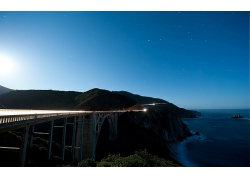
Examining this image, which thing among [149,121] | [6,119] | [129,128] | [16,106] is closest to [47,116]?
[6,119]

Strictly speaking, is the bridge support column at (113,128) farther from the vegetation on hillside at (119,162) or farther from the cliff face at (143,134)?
the vegetation on hillside at (119,162)

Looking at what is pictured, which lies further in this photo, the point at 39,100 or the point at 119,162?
the point at 39,100

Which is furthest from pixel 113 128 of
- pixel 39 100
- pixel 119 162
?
pixel 39 100

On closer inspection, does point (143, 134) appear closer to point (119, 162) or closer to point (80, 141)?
point (80, 141)

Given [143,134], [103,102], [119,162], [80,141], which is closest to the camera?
[119,162]

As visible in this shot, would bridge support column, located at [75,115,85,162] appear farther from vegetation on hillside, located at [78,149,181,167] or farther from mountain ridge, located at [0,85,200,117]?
mountain ridge, located at [0,85,200,117]

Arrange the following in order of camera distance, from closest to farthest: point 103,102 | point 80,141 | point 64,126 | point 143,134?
point 64,126, point 80,141, point 143,134, point 103,102

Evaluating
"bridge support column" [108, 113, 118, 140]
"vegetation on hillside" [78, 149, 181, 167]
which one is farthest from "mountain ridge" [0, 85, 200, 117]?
"vegetation on hillside" [78, 149, 181, 167]

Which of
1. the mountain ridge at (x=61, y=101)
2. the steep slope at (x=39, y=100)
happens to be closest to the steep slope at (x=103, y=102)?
the mountain ridge at (x=61, y=101)
